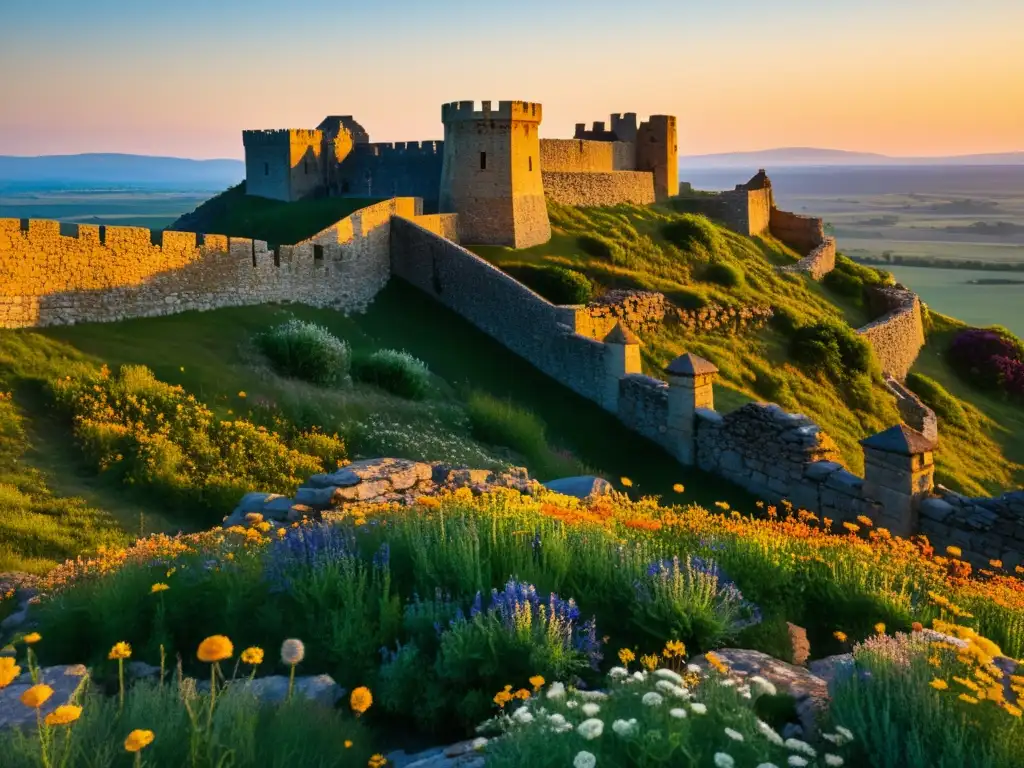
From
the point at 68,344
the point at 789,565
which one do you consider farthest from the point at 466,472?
the point at 68,344

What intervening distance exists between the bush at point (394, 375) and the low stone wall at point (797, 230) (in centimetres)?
3757

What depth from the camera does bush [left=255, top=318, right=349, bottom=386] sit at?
19188mm

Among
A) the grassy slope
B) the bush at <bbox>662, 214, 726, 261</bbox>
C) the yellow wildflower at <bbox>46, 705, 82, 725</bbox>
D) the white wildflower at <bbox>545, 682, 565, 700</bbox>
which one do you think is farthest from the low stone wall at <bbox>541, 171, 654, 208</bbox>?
the yellow wildflower at <bbox>46, 705, 82, 725</bbox>

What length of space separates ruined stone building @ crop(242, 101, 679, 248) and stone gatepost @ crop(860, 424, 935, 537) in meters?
24.2

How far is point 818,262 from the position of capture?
4675 centimetres

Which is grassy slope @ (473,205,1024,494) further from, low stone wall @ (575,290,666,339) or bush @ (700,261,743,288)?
low stone wall @ (575,290,666,339)

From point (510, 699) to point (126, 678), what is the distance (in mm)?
2846

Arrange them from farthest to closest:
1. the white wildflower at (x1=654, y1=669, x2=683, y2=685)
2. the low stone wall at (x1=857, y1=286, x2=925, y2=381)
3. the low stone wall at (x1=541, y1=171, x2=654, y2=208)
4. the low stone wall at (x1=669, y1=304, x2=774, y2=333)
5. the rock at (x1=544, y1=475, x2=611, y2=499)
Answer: the low stone wall at (x1=541, y1=171, x2=654, y2=208) < the low stone wall at (x1=857, y1=286, x2=925, y2=381) < the low stone wall at (x1=669, y1=304, x2=774, y2=333) < the rock at (x1=544, y1=475, x2=611, y2=499) < the white wildflower at (x1=654, y1=669, x2=683, y2=685)

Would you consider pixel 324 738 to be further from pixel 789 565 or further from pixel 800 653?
pixel 789 565

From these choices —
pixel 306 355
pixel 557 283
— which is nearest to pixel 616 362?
pixel 306 355

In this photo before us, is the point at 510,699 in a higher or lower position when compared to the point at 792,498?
higher

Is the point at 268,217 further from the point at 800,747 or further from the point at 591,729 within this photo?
the point at 800,747

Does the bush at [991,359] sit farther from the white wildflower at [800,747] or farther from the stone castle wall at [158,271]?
the white wildflower at [800,747]

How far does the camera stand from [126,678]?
18.8 feet
